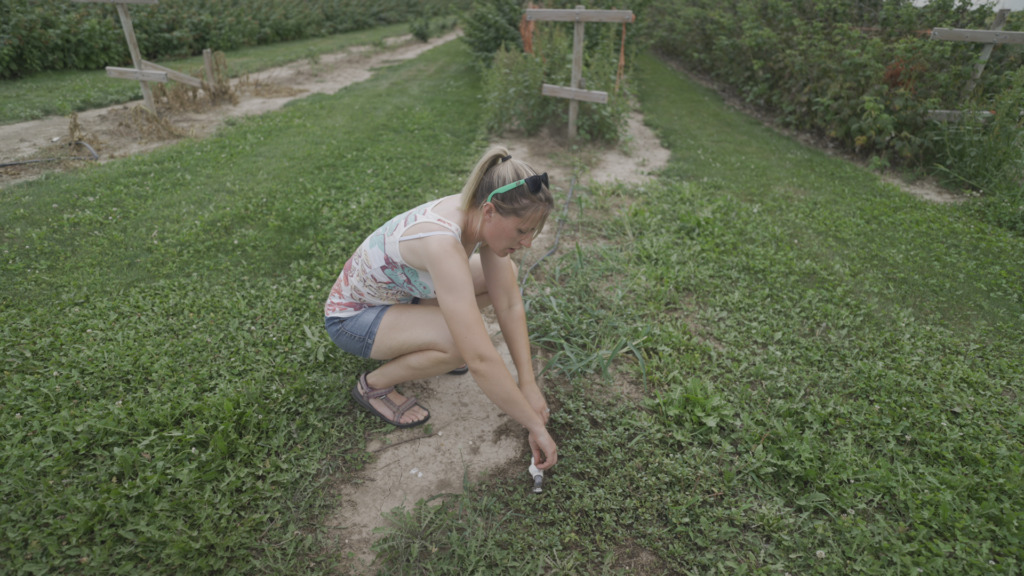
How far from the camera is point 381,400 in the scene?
8.68 feet

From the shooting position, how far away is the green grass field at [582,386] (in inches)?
81.0

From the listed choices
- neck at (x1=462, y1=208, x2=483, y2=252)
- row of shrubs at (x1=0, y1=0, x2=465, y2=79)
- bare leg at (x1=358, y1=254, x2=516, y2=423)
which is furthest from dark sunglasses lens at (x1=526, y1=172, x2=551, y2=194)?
row of shrubs at (x1=0, y1=0, x2=465, y2=79)

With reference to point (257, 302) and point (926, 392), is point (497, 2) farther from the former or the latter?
point (926, 392)

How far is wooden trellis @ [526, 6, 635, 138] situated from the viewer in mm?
5637

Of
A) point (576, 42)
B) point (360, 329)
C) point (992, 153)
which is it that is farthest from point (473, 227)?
point (992, 153)

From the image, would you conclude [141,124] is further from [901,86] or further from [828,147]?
[901,86]

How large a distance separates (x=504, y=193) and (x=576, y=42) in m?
4.61

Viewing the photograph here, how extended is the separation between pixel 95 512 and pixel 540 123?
5.86 meters

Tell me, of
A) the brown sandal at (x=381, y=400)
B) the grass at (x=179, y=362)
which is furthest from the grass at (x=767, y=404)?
the grass at (x=179, y=362)

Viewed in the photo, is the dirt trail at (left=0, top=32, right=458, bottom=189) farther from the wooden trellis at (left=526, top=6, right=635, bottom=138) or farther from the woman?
the woman

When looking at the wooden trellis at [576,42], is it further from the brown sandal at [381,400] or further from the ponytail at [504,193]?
the brown sandal at [381,400]

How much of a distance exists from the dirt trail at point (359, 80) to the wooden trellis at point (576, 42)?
1.64 feet

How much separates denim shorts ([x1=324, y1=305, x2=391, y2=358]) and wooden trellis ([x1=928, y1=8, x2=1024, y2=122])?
599 cm

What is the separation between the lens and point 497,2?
354 inches
